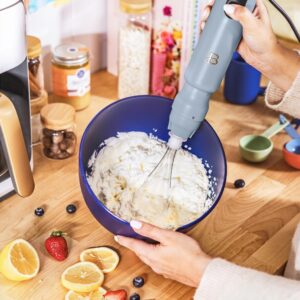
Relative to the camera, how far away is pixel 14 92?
1.18 m

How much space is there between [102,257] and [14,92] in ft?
1.08

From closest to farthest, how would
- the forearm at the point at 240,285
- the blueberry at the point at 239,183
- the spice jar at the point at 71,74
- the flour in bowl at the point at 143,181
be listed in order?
the forearm at the point at 240,285 → the flour in bowl at the point at 143,181 → the blueberry at the point at 239,183 → the spice jar at the point at 71,74

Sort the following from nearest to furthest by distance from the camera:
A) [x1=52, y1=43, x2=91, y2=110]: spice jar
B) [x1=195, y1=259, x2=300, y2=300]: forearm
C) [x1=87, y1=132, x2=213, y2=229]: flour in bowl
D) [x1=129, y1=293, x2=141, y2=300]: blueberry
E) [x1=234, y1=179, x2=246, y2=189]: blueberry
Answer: [x1=195, y1=259, x2=300, y2=300]: forearm, [x1=129, y1=293, x2=141, y2=300]: blueberry, [x1=87, y1=132, x2=213, y2=229]: flour in bowl, [x1=234, y1=179, x2=246, y2=189]: blueberry, [x1=52, y1=43, x2=91, y2=110]: spice jar

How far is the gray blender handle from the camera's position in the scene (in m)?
1.10

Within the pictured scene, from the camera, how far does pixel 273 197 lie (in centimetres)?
134

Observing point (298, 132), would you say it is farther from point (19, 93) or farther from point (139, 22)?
point (19, 93)

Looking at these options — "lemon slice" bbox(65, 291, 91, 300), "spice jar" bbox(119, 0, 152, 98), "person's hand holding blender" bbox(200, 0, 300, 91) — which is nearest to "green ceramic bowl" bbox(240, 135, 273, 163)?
"person's hand holding blender" bbox(200, 0, 300, 91)

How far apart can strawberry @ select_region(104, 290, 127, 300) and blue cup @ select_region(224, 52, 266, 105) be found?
2.33 feet

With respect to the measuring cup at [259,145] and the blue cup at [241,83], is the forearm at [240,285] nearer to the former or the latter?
the measuring cup at [259,145]

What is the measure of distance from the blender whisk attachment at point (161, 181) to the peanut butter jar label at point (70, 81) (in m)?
0.38

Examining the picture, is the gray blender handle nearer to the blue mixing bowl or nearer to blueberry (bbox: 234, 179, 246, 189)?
the blue mixing bowl

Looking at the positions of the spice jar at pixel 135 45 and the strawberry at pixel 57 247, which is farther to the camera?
the spice jar at pixel 135 45

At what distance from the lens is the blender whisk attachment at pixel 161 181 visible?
119 cm

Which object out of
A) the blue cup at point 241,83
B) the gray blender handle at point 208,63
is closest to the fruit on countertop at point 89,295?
the gray blender handle at point 208,63
